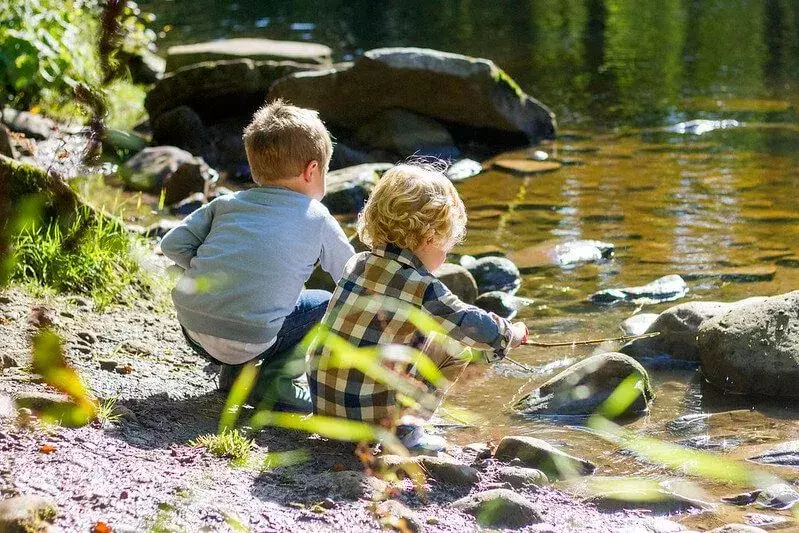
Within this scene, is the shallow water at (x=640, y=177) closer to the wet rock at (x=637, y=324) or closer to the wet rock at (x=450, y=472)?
the wet rock at (x=637, y=324)

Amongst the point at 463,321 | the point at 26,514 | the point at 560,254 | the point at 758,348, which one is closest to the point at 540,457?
the point at 463,321

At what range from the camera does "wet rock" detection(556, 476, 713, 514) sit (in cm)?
298

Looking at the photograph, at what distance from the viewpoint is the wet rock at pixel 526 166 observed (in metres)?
9.41

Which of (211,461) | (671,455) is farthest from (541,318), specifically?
(211,461)

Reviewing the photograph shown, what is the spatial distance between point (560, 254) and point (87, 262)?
3.20 meters

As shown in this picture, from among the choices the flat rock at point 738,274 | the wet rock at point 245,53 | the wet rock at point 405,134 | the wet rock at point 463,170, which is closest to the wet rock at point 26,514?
the flat rock at point 738,274

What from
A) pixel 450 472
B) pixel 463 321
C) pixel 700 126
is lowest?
pixel 700 126

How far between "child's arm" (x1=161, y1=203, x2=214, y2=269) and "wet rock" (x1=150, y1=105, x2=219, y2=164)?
695 centimetres

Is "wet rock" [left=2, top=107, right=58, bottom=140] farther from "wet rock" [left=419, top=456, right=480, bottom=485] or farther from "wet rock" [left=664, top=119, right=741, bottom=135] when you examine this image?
"wet rock" [left=419, top=456, right=480, bottom=485]

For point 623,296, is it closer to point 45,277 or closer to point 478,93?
point 45,277

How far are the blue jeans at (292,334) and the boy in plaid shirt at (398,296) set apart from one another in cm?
54

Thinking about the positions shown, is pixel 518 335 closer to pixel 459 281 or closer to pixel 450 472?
pixel 450 472

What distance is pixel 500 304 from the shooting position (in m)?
5.64

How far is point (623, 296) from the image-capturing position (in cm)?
580
